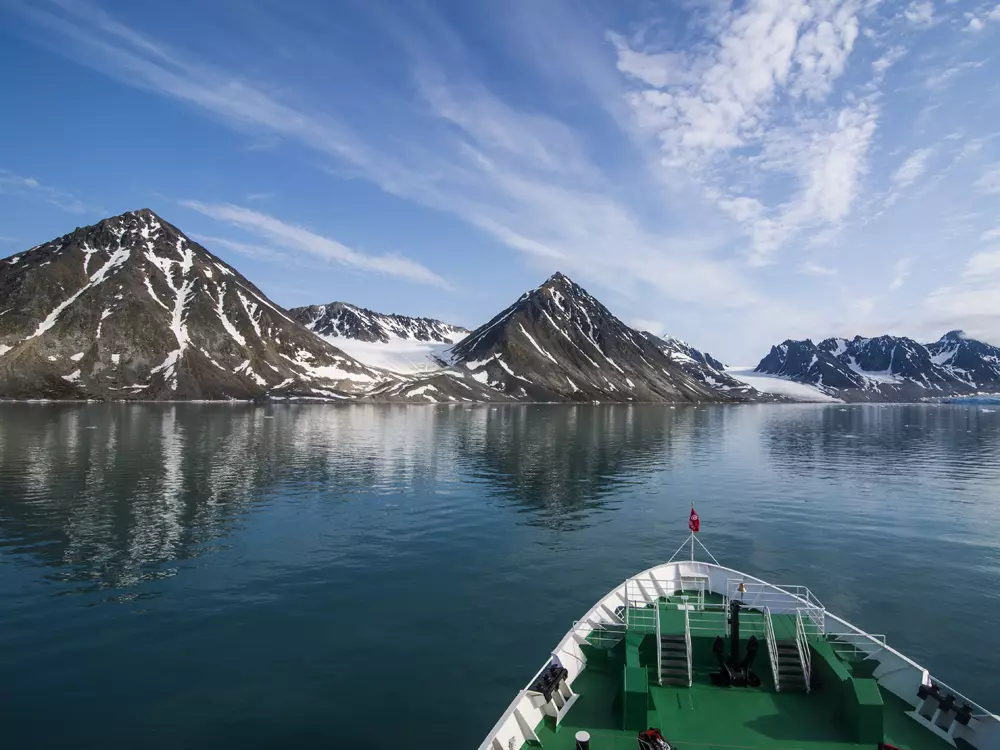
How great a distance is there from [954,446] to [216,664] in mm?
174905

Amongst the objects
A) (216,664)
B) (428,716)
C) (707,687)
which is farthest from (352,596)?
(707,687)

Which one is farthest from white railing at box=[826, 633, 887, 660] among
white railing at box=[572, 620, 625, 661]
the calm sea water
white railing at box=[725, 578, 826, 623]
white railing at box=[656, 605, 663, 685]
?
white railing at box=[572, 620, 625, 661]

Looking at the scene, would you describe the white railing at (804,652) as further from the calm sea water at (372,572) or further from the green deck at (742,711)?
the calm sea water at (372,572)

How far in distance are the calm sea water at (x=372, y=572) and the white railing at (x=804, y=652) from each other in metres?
9.21

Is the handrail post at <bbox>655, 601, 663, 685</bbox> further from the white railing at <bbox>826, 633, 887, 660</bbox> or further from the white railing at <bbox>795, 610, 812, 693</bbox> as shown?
the white railing at <bbox>826, 633, 887, 660</bbox>

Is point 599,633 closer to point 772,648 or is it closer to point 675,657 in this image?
point 675,657

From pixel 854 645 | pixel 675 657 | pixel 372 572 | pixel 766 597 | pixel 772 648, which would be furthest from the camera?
pixel 372 572

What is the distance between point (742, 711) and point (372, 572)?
89.7 feet

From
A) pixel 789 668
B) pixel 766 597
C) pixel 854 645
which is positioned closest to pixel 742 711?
pixel 789 668

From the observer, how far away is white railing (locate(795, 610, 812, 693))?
23719 mm

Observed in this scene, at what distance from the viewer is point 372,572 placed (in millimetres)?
42219

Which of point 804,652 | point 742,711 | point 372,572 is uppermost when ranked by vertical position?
point 804,652

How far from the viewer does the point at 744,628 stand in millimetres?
27781

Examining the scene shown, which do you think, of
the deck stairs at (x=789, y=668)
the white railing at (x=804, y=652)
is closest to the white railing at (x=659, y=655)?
the deck stairs at (x=789, y=668)
